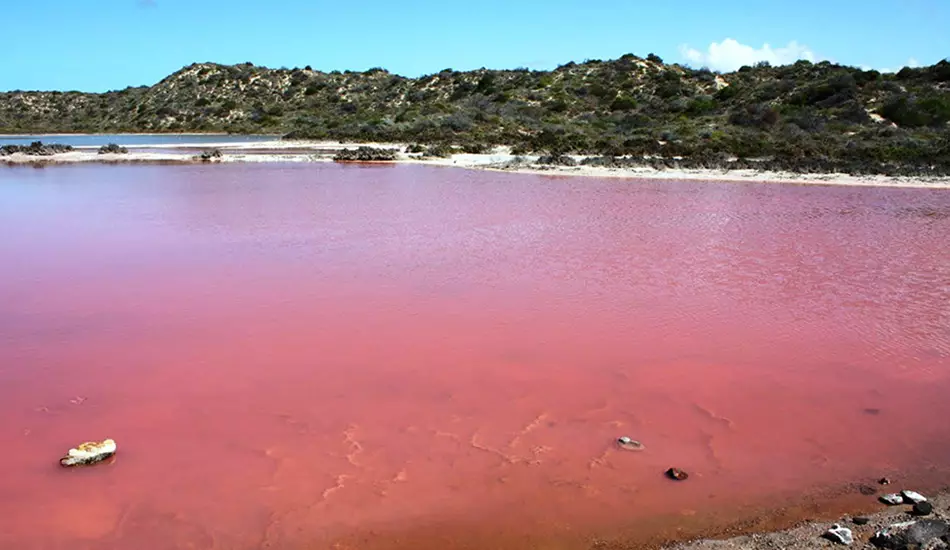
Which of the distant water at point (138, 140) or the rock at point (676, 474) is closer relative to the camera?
the rock at point (676, 474)

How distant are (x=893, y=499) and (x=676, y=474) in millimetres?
1317

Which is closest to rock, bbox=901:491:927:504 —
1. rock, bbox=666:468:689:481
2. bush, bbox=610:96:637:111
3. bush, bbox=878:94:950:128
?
rock, bbox=666:468:689:481

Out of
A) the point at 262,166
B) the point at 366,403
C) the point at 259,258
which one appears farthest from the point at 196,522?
the point at 262,166

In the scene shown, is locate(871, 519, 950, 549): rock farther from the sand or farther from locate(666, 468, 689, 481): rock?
locate(666, 468, 689, 481): rock

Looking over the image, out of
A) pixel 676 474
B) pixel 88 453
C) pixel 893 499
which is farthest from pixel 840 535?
pixel 88 453

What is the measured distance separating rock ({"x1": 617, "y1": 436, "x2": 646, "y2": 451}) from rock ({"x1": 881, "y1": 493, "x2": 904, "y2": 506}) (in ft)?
5.09

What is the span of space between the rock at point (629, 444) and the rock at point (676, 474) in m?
0.36

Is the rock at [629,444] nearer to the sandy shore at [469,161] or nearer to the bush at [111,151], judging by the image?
the sandy shore at [469,161]

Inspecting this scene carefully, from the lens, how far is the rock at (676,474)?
16.4 feet

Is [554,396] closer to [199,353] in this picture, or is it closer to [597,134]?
[199,353]

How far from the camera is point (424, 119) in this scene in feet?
144

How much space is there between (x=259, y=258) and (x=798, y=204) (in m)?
12.9

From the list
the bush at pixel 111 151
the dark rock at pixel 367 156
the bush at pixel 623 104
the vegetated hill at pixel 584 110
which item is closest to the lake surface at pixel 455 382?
the vegetated hill at pixel 584 110

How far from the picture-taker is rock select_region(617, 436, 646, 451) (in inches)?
213
